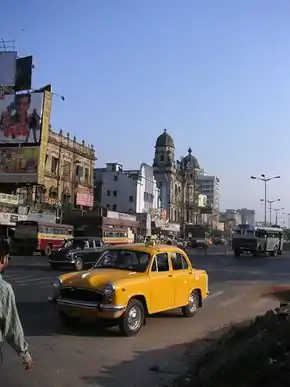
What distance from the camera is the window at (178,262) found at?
1103 centimetres

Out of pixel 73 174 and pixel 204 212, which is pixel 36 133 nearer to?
pixel 73 174

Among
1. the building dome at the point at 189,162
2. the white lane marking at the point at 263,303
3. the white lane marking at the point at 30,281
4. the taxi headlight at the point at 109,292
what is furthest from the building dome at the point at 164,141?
the taxi headlight at the point at 109,292

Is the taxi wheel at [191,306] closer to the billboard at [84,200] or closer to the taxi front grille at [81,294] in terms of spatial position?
the taxi front grille at [81,294]

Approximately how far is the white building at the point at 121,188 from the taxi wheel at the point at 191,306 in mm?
86002

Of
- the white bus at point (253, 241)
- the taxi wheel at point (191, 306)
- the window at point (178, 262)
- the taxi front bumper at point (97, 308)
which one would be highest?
the white bus at point (253, 241)

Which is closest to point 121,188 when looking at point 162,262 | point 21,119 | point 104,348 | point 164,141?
point 164,141

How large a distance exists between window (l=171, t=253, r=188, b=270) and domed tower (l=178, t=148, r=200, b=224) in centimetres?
12890

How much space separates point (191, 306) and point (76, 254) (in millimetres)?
13698

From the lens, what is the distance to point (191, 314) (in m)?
11.7

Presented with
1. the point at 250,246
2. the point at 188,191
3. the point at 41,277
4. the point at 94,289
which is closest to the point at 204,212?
the point at 188,191

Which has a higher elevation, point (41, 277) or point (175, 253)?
point (175, 253)

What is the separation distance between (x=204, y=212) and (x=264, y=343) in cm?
16073

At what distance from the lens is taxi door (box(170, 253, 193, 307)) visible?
426 inches

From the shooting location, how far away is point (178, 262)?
36.9 ft
